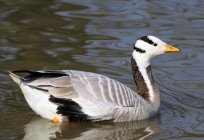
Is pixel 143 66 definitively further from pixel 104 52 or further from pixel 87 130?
pixel 104 52

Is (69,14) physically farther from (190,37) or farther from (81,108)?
(81,108)

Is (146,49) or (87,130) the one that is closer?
(87,130)

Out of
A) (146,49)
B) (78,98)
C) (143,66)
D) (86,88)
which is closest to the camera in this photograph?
(78,98)

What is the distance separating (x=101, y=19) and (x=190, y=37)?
78.0 inches

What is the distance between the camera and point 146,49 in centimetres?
1043

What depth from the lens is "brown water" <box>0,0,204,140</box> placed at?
979cm

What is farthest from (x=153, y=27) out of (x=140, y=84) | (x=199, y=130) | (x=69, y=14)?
(x=199, y=130)

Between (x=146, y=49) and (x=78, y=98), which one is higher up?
(x=146, y=49)

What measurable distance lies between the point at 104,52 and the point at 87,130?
3.34 meters

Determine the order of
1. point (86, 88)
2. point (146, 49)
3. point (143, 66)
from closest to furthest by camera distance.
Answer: point (86, 88), point (146, 49), point (143, 66)

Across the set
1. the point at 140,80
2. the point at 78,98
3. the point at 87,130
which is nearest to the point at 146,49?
the point at 140,80

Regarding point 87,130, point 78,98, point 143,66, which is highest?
point 143,66

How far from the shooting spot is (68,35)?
545 inches

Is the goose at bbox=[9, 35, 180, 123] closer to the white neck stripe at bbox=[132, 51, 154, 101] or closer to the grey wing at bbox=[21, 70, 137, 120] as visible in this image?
the grey wing at bbox=[21, 70, 137, 120]
